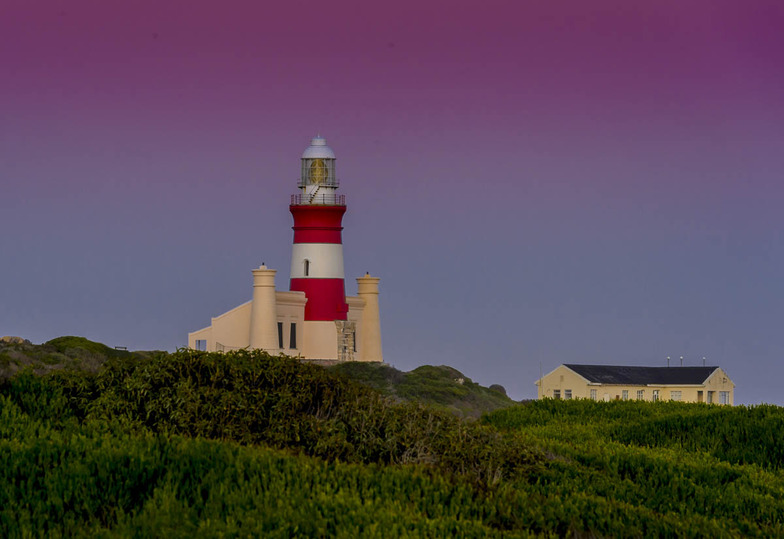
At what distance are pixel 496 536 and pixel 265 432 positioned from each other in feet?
15.0

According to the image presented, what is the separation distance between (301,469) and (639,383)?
154 ft

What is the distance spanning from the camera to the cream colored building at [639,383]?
55.0 metres

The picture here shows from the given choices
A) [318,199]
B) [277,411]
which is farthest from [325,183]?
[277,411]

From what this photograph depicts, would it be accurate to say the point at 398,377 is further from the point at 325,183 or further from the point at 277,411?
the point at 277,411

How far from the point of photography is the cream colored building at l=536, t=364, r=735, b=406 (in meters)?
55.0

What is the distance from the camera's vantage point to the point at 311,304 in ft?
174

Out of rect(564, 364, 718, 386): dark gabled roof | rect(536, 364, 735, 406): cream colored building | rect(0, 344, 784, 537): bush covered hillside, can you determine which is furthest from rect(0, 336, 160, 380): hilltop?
rect(564, 364, 718, 386): dark gabled roof

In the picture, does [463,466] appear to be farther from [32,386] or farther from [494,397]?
[494,397]

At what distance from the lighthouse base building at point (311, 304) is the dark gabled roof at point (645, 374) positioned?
10.8 metres

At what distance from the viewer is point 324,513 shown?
10.9m

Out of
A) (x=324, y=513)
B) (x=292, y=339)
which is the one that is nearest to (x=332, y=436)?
(x=324, y=513)

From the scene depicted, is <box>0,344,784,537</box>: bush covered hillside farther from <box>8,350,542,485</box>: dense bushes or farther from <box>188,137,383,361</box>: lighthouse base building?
<box>188,137,383,361</box>: lighthouse base building

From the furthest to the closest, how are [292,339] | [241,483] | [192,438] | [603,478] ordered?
[292,339]
[603,478]
[192,438]
[241,483]

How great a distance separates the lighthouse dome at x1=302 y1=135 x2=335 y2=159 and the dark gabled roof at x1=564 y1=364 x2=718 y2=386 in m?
15.6
